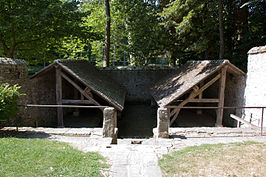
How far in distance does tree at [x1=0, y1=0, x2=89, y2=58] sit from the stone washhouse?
2.35 m

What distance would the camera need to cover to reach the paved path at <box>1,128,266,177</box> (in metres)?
4.41

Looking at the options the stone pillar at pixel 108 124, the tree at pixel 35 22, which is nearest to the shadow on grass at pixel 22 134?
the stone pillar at pixel 108 124

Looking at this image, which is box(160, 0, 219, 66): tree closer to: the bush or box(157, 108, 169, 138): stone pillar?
box(157, 108, 169, 138): stone pillar

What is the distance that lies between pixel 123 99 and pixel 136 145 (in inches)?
223

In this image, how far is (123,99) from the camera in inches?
453

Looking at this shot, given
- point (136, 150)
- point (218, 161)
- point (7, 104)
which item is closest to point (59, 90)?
point (7, 104)

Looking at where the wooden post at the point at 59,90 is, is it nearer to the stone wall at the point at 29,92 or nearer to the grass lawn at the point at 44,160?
the stone wall at the point at 29,92

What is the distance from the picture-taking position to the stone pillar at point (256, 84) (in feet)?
27.4

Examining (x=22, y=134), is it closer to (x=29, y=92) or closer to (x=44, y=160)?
→ (x=44, y=160)

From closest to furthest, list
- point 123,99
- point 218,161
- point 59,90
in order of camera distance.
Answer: point 218,161, point 59,90, point 123,99

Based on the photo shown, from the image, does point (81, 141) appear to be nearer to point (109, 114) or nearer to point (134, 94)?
point (109, 114)

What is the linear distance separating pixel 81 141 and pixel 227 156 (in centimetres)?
421

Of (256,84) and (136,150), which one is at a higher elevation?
(256,84)

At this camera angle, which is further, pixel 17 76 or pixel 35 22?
pixel 35 22
